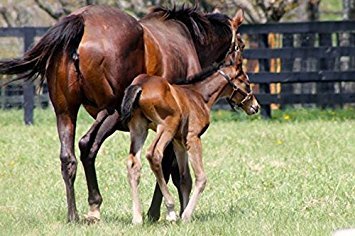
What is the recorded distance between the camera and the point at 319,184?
952 centimetres

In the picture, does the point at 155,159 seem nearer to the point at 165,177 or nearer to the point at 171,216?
the point at 171,216

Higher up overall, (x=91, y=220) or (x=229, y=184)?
(x=91, y=220)

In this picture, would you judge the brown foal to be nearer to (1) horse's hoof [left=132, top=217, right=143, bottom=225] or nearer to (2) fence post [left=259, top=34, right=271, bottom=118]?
(1) horse's hoof [left=132, top=217, right=143, bottom=225]

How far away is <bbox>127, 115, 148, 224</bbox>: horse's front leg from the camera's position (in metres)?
7.38

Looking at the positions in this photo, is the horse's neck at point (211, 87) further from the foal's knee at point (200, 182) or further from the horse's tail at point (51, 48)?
the horse's tail at point (51, 48)

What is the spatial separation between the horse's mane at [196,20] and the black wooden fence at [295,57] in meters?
8.84

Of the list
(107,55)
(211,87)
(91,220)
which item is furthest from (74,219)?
(211,87)

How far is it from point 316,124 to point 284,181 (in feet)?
20.3

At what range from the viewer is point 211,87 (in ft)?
26.2

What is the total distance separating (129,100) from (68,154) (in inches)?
36.7

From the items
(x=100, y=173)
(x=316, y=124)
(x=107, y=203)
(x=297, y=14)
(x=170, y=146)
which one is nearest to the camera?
(x=170, y=146)

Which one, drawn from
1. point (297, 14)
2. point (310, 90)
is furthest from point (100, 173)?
point (297, 14)

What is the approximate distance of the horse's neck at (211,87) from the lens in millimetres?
7944

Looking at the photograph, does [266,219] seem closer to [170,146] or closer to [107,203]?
[170,146]
